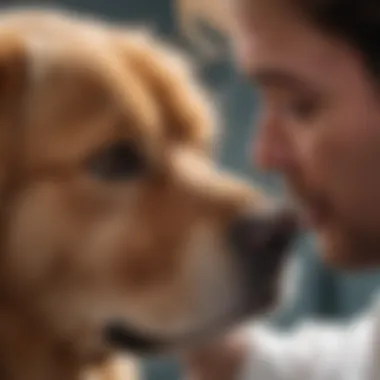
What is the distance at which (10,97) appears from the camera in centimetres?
87

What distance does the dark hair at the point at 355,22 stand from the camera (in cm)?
77

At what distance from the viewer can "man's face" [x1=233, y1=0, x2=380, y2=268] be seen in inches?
32.2

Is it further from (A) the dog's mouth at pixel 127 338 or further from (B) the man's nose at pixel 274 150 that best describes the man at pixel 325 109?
(A) the dog's mouth at pixel 127 338

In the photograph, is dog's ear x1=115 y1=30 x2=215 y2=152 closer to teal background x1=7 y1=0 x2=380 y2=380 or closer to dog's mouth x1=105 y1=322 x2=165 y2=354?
dog's mouth x1=105 y1=322 x2=165 y2=354

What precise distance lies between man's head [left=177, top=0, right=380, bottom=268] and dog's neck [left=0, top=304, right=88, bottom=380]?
0.24m

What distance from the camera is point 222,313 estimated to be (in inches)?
33.0

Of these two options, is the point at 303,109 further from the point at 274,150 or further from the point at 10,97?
the point at 10,97

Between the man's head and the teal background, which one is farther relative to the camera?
the teal background

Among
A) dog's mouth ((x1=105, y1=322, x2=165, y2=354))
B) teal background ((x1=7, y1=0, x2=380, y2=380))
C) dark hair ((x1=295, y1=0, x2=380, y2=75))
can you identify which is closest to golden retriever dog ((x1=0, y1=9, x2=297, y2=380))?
dog's mouth ((x1=105, y1=322, x2=165, y2=354))

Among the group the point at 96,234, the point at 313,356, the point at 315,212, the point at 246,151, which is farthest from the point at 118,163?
the point at 246,151

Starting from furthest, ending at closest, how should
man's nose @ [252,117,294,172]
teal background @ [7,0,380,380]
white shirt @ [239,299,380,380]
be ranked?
teal background @ [7,0,380,380] → white shirt @ [239,299,380,380] → man's nose @ [252,117,294,172]

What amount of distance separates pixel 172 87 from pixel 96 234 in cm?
17

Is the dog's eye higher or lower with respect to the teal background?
lower

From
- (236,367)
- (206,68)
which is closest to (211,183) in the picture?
(236,367)
